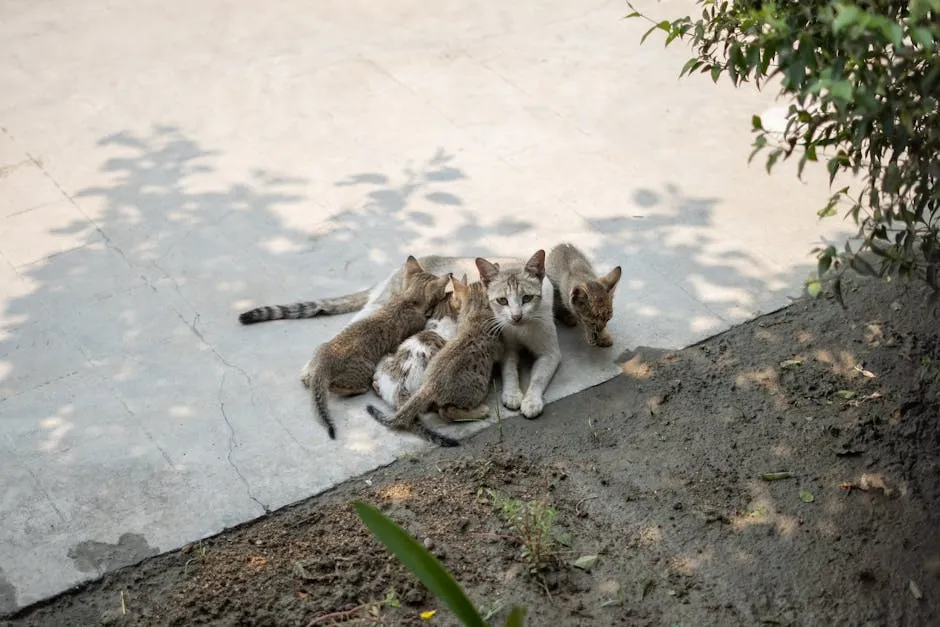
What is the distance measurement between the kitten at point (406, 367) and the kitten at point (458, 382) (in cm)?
11

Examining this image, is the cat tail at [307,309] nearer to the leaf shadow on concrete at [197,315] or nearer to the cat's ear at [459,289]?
the leaf shadow on concrete at [197,315]

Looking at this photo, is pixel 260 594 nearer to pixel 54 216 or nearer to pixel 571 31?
pixel 54 216

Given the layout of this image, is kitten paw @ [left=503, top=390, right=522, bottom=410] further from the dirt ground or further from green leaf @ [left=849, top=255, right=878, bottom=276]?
green leaf @ [left=849, top=255, right=878, bottom=276]

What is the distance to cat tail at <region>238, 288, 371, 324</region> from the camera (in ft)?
21.5

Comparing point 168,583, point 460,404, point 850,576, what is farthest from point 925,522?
point 168,583

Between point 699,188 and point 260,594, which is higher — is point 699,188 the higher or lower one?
the higher one

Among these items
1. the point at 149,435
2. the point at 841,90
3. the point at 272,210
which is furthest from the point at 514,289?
the point at 841,90

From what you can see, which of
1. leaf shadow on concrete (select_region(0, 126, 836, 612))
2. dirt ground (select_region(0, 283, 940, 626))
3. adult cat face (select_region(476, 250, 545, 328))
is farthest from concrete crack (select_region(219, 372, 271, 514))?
adult cat face (select_region(476, 250, 545, 328))

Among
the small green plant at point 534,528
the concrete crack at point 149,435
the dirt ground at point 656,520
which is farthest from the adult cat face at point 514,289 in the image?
the concrete crack at point 149,435

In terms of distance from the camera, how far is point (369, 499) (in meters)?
5.32

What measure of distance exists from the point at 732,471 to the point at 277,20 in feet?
20.9

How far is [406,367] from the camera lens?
19.5ft

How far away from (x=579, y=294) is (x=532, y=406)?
74 cm

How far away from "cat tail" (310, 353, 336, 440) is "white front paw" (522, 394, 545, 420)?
3.38 ft
